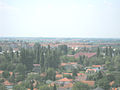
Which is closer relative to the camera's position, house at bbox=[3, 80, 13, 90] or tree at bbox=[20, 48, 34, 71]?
house at bbox=[3, 80, 13, 90]

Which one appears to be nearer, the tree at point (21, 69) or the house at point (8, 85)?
the house at point (8, 85)

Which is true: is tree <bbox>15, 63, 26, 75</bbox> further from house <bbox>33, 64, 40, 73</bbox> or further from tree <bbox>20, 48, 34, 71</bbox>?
house <bbox>33, 64, 40, 73</bbox>

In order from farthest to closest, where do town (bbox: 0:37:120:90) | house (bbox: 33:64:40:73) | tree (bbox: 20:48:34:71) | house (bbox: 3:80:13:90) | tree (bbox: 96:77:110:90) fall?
tree (bbox: 20:48:34:71) → house (bbox: 33:64:40:73) → house (bbox: 3:80:13:90) → town (bbox: 0:37:120:90) → tree (bbox: 96:77:110:90)

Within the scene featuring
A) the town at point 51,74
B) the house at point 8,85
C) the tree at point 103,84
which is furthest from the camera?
the house at point 8,85

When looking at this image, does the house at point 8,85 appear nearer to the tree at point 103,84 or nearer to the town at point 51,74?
the town at point 51,74

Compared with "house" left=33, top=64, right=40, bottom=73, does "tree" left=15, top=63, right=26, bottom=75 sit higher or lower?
higher

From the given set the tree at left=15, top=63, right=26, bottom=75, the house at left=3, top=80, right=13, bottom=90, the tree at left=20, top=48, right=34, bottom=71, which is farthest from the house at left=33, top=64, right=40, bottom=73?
the house at left=3, top=80, right=13, bottom=90

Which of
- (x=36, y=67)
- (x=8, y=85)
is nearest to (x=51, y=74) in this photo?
(x=8, y=85)

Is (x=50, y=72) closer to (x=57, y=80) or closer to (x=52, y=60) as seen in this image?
(x=57, y=80)

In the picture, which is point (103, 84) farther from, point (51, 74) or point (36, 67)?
point (36, 67)

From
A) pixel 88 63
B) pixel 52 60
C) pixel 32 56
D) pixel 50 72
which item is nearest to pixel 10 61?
pixel 32 56

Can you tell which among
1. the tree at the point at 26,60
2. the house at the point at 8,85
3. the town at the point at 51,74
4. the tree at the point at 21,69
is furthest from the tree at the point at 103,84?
the tree at the point at 26,60
